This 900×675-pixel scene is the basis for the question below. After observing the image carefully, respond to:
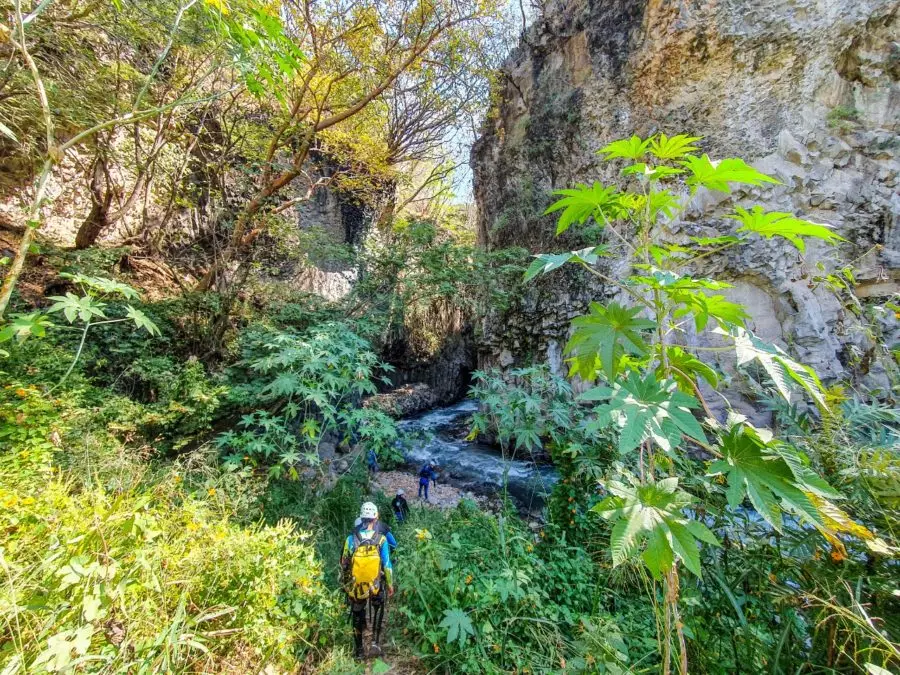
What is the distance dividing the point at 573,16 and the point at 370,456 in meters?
10.6

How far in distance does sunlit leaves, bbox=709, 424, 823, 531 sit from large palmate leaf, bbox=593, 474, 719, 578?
12 centimetres

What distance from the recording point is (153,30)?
390cm

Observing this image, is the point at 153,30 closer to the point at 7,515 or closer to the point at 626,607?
the point at 7,515

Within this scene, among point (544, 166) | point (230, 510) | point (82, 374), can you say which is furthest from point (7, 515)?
point (544, 166)

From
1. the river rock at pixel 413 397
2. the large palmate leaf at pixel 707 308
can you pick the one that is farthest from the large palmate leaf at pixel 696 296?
the river rock at pixel 413 397

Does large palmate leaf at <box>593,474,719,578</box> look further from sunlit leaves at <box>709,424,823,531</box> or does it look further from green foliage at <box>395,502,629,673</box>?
green foliage at <box>395,502,629,673</box>

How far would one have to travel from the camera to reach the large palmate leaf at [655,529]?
0.77m

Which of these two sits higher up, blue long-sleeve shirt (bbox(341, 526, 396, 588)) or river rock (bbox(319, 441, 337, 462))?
blue long-sleeve shirt (bbox(341, 526, 396, 588))

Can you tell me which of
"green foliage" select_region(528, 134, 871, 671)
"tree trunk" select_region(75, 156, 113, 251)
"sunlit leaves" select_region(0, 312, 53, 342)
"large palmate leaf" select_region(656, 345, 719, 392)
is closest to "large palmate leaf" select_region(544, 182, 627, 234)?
"green foliage" select_region(528, 134, 871, 671)

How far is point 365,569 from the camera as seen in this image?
253 centimetres

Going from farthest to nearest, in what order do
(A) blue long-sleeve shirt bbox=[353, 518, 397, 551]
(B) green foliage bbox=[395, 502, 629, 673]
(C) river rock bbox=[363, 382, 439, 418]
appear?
(C) river rock bbox=[363, 382, 439, 418] → (A) blue long-sleeve shirt bbox=[353, 518, 397, 551] → (B) green foliage bbox=[395, 502, 629, 673]

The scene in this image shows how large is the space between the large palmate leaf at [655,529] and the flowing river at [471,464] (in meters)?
4.41

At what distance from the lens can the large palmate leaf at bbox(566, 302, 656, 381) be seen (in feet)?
3.02

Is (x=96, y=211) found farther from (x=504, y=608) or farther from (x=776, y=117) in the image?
(x=776, y=117)
